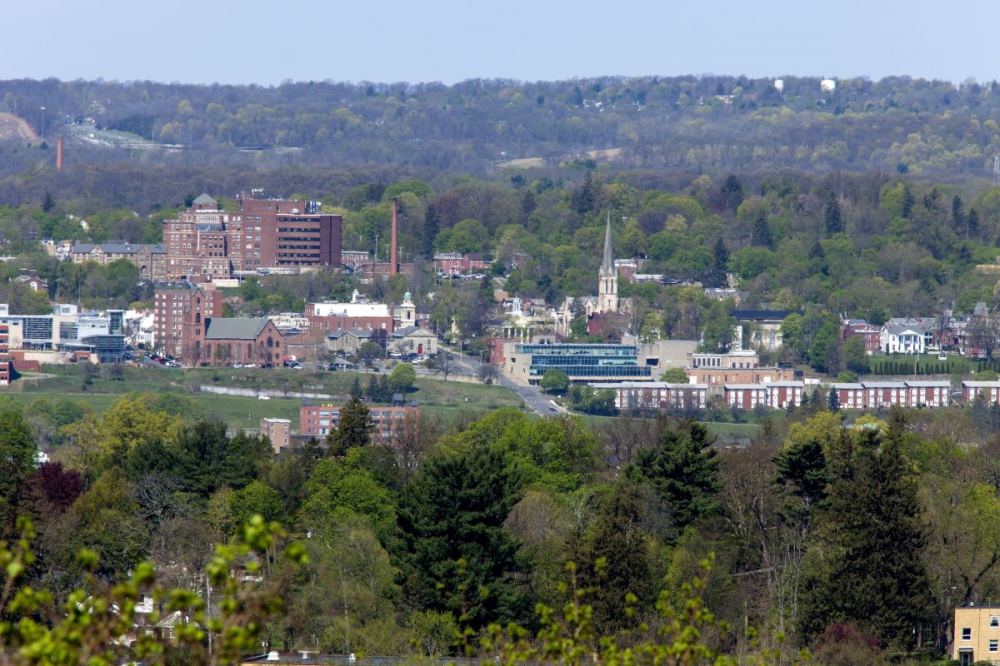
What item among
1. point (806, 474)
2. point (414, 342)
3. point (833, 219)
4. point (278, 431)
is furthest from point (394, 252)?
point (806, 474)

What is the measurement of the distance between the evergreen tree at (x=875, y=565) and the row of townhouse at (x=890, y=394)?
44861 millimetres

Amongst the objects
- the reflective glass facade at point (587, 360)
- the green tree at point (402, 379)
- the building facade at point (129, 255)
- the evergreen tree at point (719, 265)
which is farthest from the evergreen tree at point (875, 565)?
the building facade at point (129, 255)

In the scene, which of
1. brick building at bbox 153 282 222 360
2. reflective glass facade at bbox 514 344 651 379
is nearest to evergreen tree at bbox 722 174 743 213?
reflective glass facade at bbox 514 344 651 379

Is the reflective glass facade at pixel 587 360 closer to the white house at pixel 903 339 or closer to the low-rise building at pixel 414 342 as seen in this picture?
the low-rise building at pixel 414 342

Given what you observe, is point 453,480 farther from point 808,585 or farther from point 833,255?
point 833,255

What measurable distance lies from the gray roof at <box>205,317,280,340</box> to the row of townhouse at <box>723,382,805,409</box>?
1747 cm

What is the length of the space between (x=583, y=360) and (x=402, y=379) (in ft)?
33.6

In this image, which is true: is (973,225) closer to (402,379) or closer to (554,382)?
(554,382)

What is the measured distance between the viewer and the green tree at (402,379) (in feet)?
237

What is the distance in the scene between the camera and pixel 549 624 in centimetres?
1205

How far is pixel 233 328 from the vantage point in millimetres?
81875

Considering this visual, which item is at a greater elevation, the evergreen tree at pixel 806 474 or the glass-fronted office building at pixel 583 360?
the evergreen tree at pixel 806 474

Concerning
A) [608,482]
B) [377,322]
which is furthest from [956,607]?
[377,322]

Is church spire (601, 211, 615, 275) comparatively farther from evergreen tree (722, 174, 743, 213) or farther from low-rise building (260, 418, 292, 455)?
low-rise building (260, 418, 292, 455)
